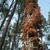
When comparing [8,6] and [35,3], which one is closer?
[35,3]

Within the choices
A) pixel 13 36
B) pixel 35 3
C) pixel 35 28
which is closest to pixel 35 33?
pixel 35 28

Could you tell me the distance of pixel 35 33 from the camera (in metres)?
10.6

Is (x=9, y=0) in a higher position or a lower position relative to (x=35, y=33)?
higher

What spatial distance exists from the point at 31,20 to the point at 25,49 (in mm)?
1299

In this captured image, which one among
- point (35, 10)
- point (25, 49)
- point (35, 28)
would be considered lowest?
point (25, 49)

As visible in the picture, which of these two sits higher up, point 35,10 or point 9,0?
point 9,0

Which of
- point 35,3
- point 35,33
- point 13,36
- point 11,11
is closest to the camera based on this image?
point 35,33

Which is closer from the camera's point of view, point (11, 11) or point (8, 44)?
point (11, 11)

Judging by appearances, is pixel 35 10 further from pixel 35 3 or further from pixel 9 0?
pixel 9 0

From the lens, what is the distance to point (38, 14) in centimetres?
1103

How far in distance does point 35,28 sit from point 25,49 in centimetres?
107

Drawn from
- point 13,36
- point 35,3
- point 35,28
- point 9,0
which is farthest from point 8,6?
point 13,36

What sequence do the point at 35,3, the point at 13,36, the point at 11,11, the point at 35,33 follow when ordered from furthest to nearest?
the point at 13,36 → the point at 11,11 → the point at 35,3 → the point at 35,33

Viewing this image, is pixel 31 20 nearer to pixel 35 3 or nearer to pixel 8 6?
pixel 35 3
